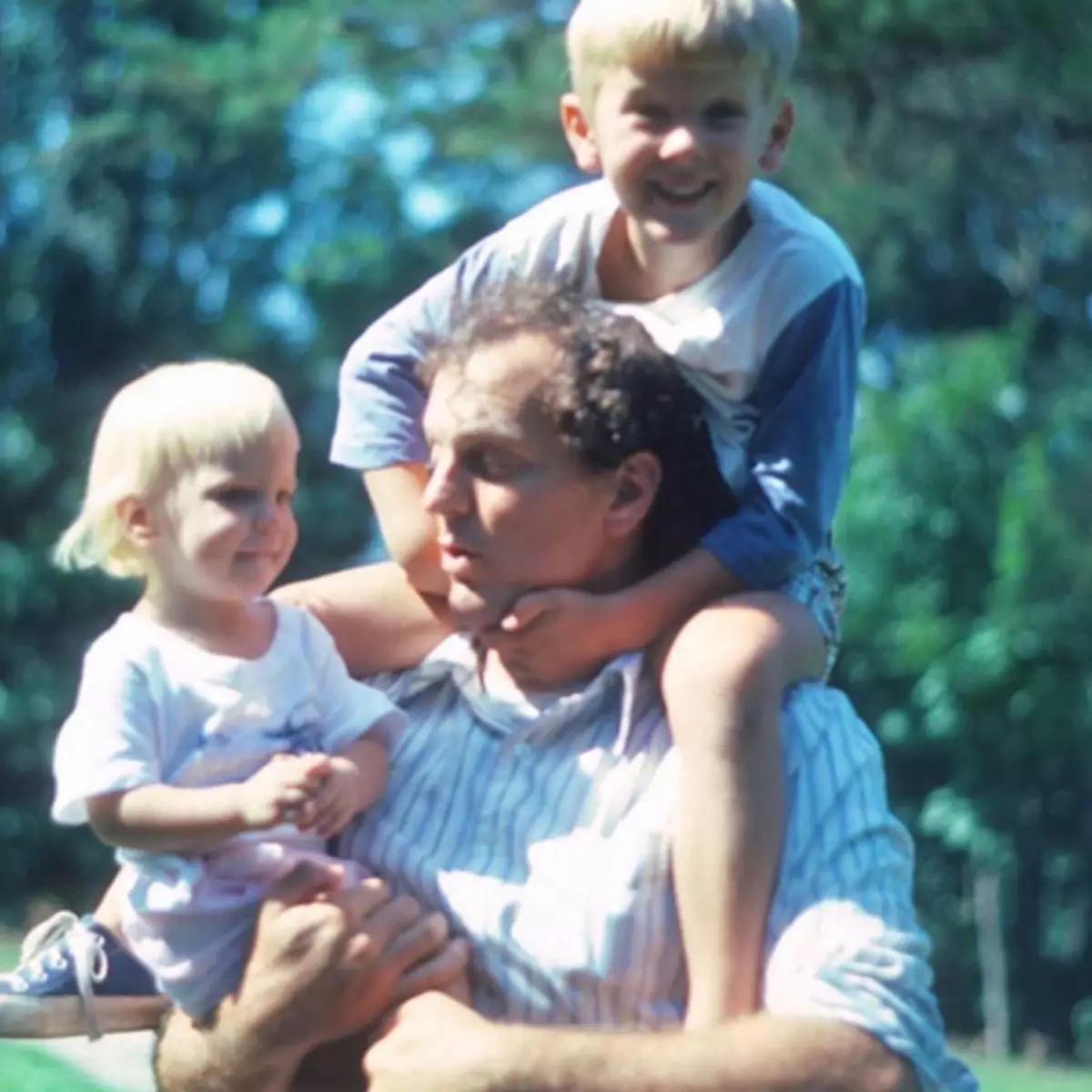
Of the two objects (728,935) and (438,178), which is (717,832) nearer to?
(728,935)

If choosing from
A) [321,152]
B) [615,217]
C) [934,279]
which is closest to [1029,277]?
[934,279]

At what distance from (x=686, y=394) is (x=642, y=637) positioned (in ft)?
0.95

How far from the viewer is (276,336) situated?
20531 millimetres

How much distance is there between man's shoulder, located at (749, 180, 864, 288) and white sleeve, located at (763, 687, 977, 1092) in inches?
18.8

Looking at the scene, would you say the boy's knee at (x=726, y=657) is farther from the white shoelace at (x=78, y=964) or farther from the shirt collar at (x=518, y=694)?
the white shoelace at (x=78, y=964)

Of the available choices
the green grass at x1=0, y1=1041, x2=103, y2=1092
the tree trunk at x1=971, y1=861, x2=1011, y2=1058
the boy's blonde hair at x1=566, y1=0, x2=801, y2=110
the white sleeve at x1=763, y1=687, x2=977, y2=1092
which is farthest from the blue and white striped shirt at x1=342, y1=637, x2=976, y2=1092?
the tree trunk at x1=971, y1=861, x2=1011, y2=1058

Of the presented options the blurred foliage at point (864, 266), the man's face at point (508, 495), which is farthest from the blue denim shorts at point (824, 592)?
the blurred foliage at point (864, 266)

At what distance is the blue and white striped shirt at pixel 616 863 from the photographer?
2.49 meters

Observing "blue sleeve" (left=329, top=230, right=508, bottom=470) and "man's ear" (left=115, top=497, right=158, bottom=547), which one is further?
"blue sleeve" (left=329, top=230, right=508, bottom=470)

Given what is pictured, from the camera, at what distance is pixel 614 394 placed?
269 centimetres

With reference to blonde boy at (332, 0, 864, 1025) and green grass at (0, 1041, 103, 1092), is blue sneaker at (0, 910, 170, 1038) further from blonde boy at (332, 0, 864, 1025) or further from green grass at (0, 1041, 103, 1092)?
green grass at (0, 1041, 103, 1092)

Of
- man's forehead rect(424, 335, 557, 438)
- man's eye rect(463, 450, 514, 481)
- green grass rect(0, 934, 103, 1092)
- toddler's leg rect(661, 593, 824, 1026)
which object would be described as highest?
man's forehead rect(424, 335, 557, 438)

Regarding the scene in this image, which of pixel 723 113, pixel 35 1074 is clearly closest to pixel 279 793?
pixel 723 113

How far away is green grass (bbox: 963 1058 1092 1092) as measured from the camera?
11.0 metres
